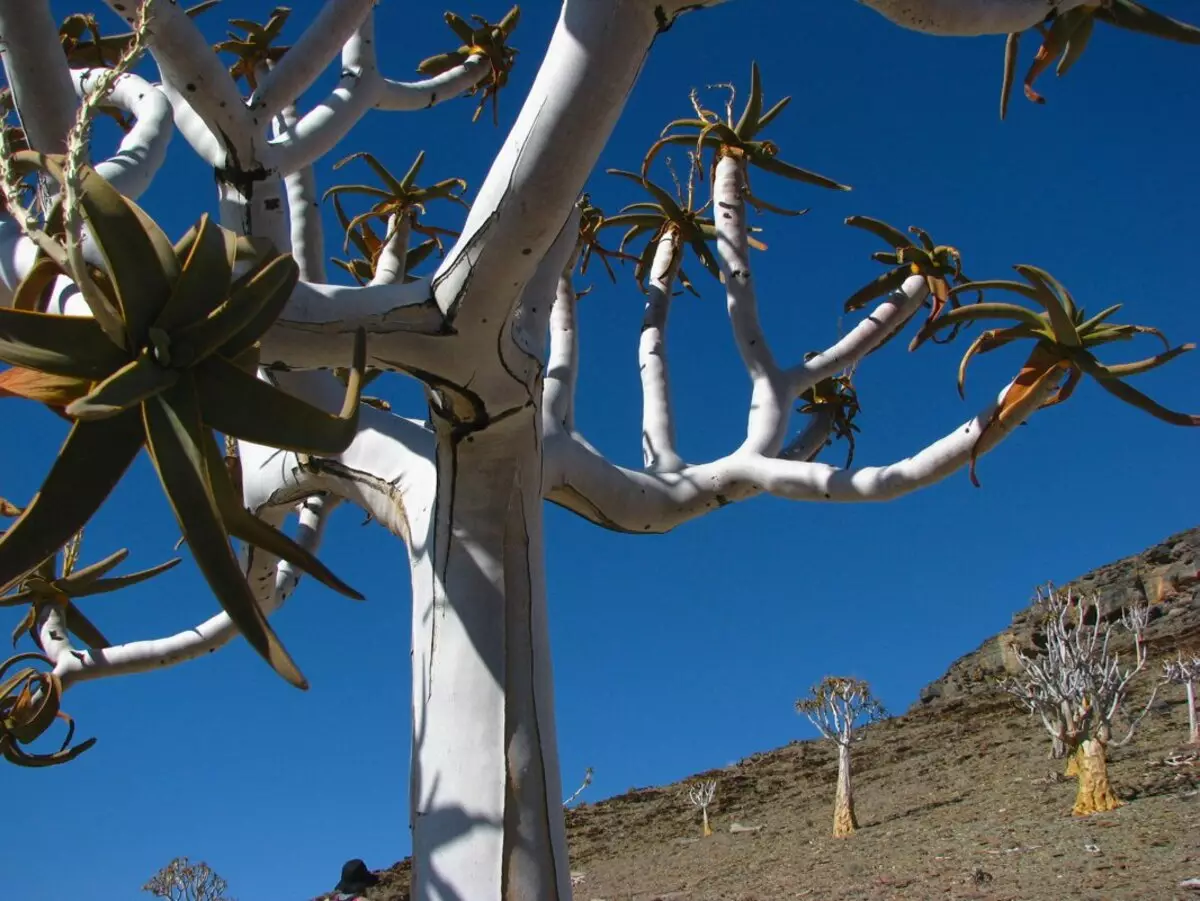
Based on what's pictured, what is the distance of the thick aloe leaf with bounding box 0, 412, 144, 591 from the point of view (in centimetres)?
180

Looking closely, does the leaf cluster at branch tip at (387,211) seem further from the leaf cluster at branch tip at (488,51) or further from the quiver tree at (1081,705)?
the quiver tree at (1081,705)

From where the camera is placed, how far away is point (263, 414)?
1877mm

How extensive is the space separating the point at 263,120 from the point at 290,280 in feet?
5.04

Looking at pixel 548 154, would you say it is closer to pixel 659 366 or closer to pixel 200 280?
pixel 200 280

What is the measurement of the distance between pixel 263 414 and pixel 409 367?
0.80m

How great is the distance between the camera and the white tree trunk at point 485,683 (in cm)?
255

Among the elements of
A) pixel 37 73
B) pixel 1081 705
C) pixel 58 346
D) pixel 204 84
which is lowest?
pixel 58 346

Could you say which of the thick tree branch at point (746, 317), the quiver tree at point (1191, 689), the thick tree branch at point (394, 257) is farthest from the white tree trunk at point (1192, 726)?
the thick tree branch at point (394, 257)

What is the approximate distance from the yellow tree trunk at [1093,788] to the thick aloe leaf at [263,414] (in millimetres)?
10106

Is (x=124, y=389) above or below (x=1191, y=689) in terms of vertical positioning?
below

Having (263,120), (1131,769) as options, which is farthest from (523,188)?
(1131,769)

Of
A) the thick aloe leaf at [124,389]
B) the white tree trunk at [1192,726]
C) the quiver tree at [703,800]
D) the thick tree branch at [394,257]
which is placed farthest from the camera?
the quiver tree at [703,800]

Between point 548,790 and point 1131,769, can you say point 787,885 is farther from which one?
point 548,790

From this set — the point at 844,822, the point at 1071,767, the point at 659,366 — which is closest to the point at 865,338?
the point at 659,366
